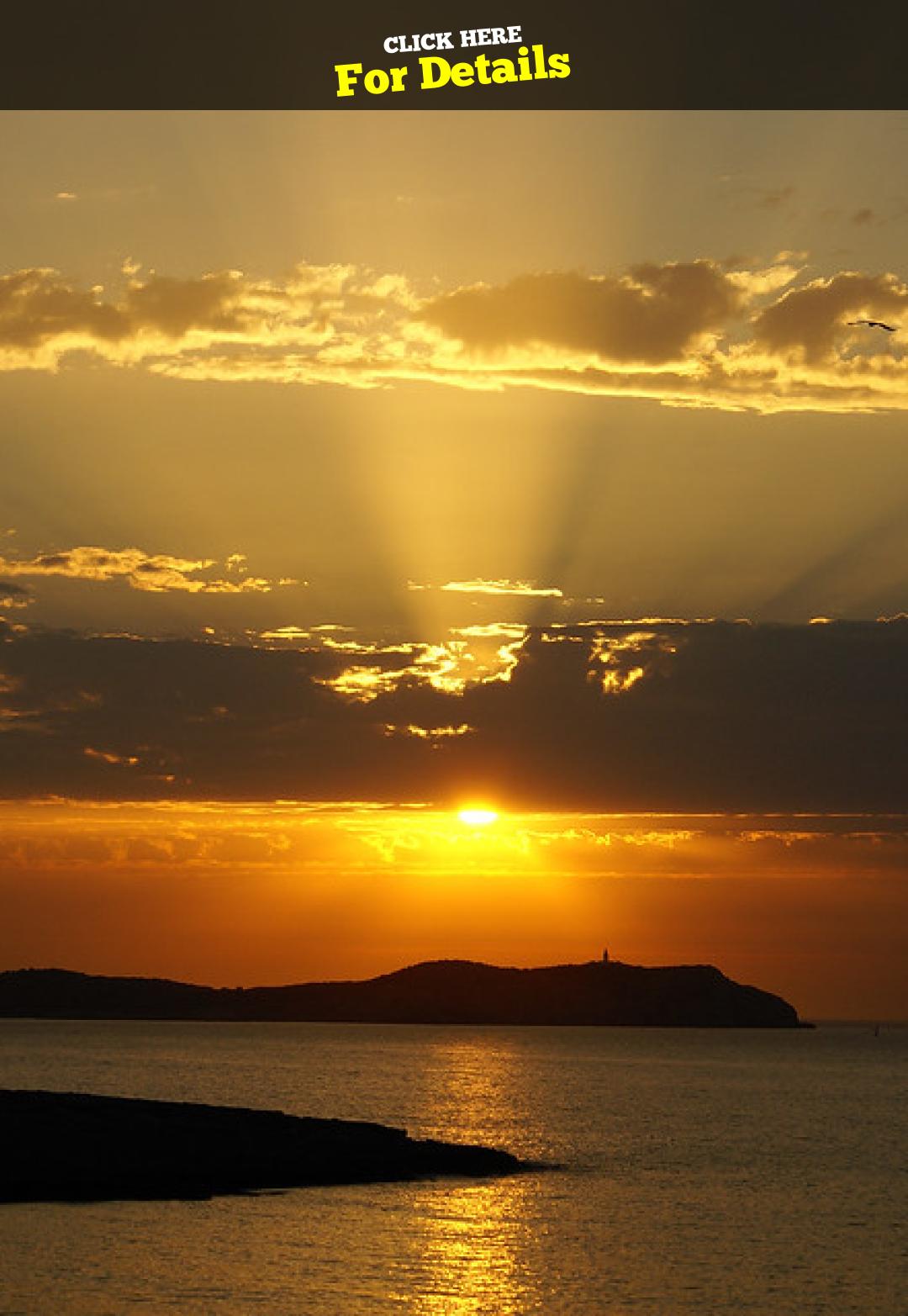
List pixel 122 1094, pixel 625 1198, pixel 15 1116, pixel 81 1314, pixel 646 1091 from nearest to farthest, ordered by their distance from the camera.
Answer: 1. pixel 81 1314
2. pixel 15 1116
3. pixel 625 1198
4. pixel 122 1094
5. pixel 646 1091

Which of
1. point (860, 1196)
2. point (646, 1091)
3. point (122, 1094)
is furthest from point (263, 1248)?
point (646, 1091)

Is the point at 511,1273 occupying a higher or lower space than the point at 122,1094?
lower

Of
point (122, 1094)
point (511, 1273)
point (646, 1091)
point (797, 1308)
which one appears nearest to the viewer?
point (797, 1308)

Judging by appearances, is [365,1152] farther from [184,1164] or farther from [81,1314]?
[81,1314]

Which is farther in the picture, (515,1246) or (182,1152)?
(182,1152)

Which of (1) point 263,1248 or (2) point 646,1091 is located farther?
(2) point 646,1091

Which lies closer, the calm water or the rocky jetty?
the calm water

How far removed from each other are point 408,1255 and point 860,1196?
113 ft

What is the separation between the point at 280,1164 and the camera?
8194 cm

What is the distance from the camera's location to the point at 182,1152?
265 ft

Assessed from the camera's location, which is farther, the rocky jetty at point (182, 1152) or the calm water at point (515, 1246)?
the rocky jetty at point (182, 1152)

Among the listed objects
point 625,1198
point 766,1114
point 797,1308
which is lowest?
point 797,1308

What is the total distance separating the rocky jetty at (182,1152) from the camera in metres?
74.4

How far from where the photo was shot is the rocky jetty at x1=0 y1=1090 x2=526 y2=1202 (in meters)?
74.4
